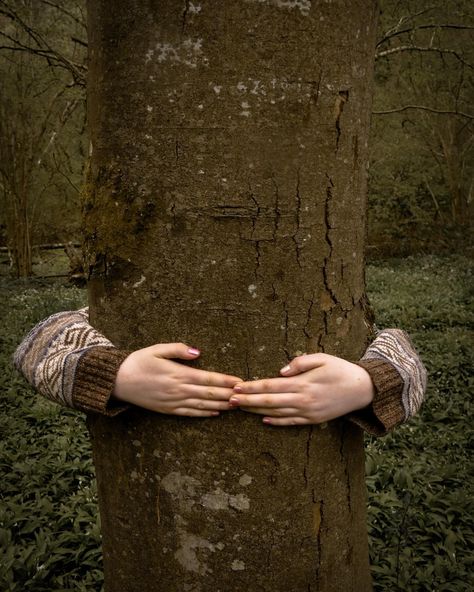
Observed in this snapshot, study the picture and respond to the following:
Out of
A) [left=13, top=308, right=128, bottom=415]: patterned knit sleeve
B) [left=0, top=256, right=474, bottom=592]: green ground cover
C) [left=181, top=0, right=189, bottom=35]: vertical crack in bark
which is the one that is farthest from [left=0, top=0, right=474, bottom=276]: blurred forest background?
[left=181, top=0, right=189, bottom=35]: vertical crack in bark

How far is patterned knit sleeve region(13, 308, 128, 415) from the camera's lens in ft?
3.80

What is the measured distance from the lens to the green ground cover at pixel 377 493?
2.69 meters

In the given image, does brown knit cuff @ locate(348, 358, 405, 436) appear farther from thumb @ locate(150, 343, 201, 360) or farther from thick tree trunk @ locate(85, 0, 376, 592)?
thumb @ locate(150, 343, 201, 360)

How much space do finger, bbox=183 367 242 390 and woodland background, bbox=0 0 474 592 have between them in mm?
719

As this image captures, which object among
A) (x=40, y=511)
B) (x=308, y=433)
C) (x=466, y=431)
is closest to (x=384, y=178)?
(x=466, y=431)

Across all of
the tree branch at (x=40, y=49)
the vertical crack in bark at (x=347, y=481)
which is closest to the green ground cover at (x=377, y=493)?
the vertical crack in bark at (x=347, y=481)

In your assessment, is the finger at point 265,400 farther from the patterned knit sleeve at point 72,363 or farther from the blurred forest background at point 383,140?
the blurred forest background at point 383,140

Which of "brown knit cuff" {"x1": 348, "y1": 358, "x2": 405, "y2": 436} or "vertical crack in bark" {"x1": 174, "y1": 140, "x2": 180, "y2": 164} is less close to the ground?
"vertical crack in bark" {"x1": 174, "y1": 140, "x2": 180, "y2": 164}

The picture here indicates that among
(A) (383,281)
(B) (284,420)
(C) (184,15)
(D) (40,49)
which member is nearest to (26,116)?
(D) (40,49)

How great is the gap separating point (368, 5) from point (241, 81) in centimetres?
41

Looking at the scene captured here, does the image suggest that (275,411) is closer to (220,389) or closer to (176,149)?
(220,389)

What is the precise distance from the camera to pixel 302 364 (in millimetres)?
1142

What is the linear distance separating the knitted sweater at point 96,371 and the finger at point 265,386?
0.75ft

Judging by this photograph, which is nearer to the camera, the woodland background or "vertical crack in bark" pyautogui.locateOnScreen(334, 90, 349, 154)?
"vertical crack in bark" pyautogui.locateOnScreen(334, 90, 349, 154)
